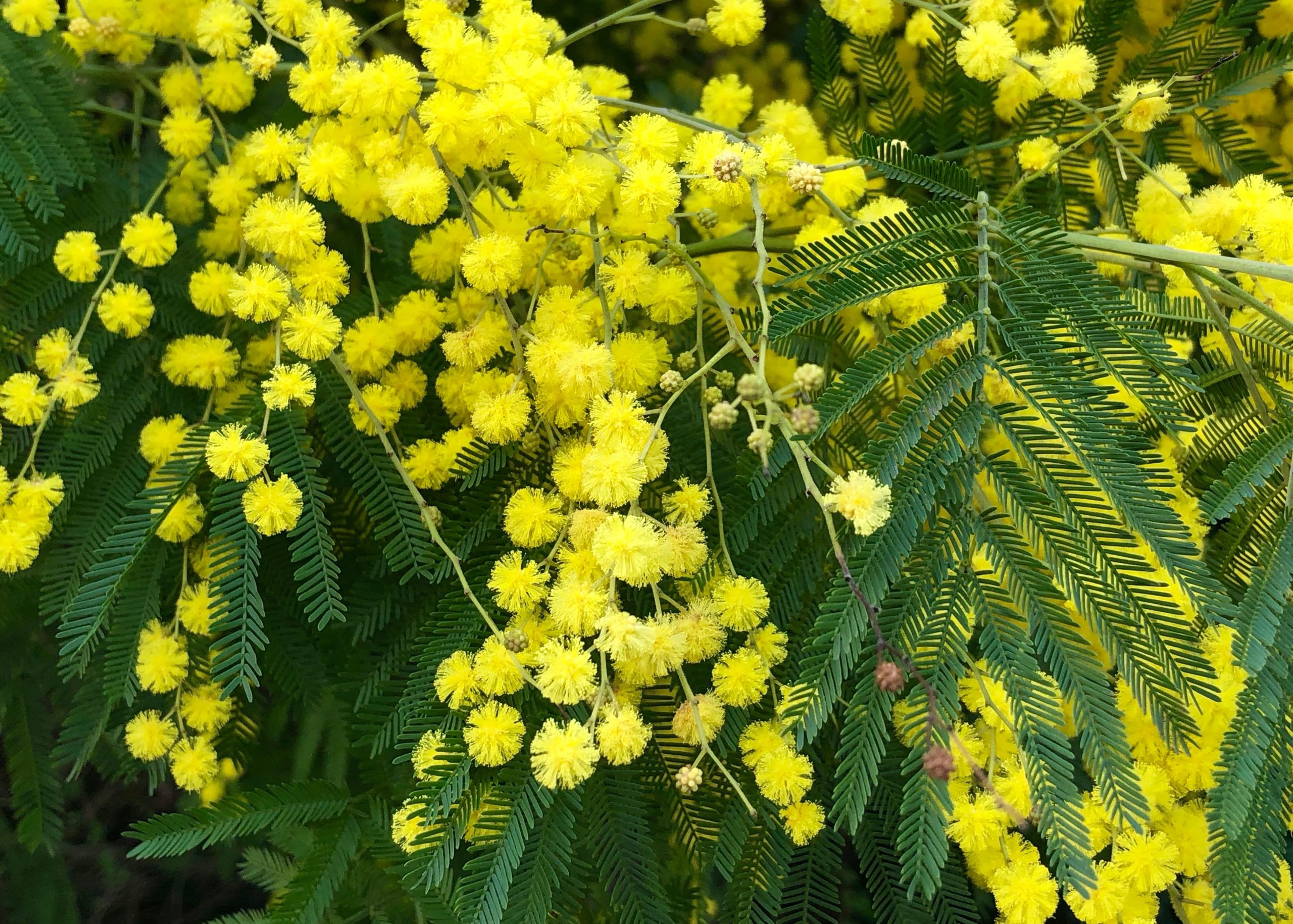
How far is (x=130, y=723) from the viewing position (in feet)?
3.96

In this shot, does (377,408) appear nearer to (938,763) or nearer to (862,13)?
(938,763)

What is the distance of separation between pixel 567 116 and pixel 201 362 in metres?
0.54

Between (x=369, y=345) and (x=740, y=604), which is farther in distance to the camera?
(x=369, y=345)

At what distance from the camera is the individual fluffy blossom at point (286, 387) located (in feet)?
3.43

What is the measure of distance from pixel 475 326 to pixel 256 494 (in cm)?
29

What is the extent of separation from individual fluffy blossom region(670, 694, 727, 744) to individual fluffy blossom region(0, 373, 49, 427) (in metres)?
0.81

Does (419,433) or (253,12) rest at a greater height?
(253,12)

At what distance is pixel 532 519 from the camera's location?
100 cm

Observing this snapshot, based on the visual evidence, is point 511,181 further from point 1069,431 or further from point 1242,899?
point 1242,899

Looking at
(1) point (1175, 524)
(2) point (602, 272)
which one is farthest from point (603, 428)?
(1) point (1175, 524)

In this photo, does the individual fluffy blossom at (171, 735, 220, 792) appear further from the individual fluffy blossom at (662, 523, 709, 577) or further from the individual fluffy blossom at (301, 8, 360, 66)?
the individual fluffy blossom at (301, 8, 360, 66)

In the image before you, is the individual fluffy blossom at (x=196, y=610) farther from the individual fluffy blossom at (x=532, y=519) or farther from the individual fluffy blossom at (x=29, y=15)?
the individual fluffy blossom at (x=29, y=15)

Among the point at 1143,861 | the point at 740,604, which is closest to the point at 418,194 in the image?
the point at 740,604

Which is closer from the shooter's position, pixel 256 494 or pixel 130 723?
pixel 256 494
